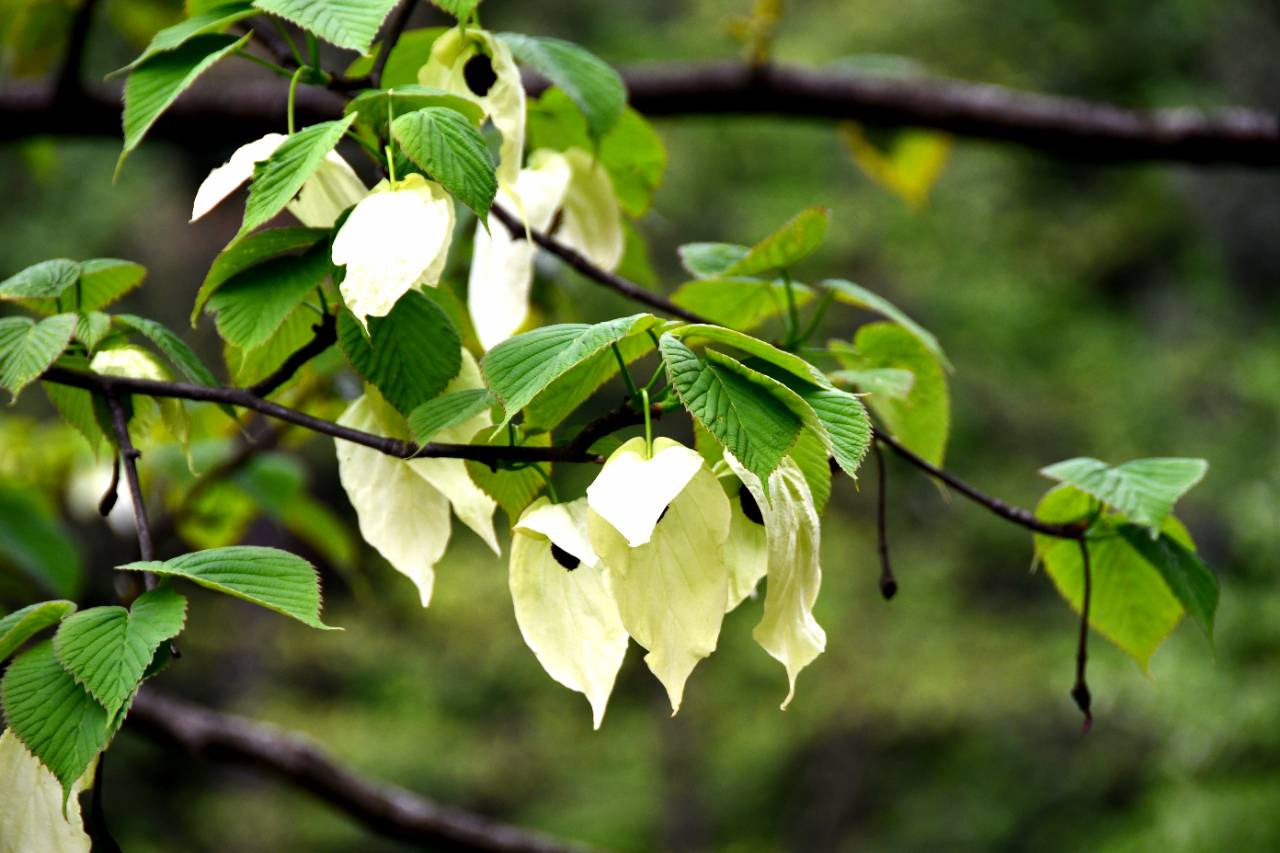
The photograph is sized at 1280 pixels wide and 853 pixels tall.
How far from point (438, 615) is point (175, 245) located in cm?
341

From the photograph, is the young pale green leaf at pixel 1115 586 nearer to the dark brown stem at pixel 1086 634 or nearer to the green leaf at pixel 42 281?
the dark brown stem at pixel 1086 634

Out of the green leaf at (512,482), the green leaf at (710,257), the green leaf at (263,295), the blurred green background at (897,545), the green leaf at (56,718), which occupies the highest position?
the green leaf at (263,295)

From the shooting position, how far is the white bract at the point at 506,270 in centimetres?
50

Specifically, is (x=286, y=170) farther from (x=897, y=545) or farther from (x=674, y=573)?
(x=897, y=545)

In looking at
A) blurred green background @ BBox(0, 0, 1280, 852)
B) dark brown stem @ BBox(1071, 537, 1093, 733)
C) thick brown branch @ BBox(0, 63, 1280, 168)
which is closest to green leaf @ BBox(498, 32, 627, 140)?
dark brown stem @ BBox(1071, 537, 1093, 733)

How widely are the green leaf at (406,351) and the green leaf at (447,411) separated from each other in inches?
0.6

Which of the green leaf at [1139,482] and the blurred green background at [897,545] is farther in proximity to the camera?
the blurred green background at [897,545]

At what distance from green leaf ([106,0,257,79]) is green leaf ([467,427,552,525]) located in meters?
0.16

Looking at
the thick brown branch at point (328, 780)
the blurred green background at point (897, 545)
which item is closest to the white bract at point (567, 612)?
the thick brown branch at point (328, 780)

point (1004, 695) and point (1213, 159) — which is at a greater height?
point (1213, 159)

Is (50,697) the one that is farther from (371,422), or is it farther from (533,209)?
(533,209)

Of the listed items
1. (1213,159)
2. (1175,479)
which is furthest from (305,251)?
(1213,159)

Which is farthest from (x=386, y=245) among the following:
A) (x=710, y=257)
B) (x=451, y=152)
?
(x=710, y=257)

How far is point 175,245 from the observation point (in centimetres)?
706
